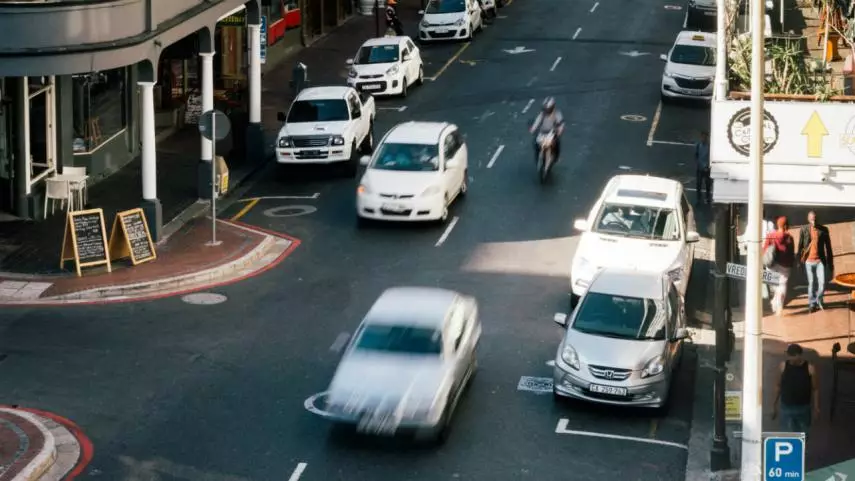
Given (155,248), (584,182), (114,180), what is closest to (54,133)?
(114,180)

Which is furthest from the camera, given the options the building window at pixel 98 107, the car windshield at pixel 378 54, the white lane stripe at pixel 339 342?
the car windshield at pixel 378 54

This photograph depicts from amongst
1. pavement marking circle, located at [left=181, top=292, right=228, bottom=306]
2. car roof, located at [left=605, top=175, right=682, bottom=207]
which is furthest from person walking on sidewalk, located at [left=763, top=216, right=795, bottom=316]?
pavement marking circle, located at [left=181, top=292, right=228, bottom=306]

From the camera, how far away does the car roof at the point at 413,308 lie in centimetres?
2023

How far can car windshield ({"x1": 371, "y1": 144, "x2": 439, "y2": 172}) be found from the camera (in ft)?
100

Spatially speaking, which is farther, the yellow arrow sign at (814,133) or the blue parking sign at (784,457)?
the yellow arrow sign at (814,133)

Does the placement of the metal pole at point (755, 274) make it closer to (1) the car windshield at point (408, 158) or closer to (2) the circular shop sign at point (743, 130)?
(2) the circular shop sign at point (743, 130)

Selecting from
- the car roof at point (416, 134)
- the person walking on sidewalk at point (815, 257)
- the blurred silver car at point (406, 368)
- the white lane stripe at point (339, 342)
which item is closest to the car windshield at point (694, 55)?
the car roof at point (416, 134)

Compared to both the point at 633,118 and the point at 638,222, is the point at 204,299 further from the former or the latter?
the point at 633,118

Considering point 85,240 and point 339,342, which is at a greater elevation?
point 85,240

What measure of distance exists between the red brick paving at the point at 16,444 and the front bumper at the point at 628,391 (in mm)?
7040

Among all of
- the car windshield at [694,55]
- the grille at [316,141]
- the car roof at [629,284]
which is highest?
the car windshield at [694,55]

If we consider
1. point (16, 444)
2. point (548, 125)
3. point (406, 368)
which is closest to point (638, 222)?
point (406, 368)

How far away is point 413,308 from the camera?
2053 cm

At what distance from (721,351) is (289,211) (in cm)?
1450
